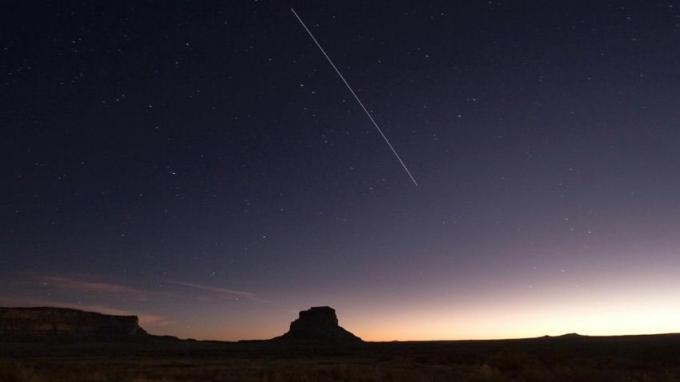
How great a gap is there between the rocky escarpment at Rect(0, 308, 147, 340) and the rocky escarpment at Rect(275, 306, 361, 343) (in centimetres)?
4924

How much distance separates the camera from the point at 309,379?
78.5 feet

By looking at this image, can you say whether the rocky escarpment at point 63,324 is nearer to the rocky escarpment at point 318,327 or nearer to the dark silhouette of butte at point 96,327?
the dark silhouette of butte at point 96,327

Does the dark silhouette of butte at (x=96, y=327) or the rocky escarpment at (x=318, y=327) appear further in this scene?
the rocky escarpment at (x=318, y=327)

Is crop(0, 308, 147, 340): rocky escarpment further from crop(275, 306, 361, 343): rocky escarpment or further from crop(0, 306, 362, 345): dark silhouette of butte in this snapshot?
crop(275, 306, 361, 343): rocky escarpment

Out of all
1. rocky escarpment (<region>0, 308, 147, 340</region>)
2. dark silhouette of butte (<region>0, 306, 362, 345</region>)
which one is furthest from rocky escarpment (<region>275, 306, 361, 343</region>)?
rocky escarpment (<region>0, 308, 147, 340</region>)

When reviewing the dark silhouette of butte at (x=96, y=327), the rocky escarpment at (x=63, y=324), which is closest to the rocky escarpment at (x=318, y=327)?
the dark silhouette of butte at (x=96, y=327)

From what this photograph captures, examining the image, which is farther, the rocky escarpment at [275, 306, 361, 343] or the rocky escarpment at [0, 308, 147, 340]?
the rocky escarpment at [275, 306, 361, 343]

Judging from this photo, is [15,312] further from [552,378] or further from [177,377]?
[552,378]

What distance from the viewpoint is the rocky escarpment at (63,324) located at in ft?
494

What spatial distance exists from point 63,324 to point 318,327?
253 feet

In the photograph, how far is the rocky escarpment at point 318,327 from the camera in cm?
18225

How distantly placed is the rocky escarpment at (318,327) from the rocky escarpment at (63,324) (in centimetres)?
4924

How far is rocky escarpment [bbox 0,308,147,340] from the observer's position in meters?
151

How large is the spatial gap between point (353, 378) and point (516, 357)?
433 inches
